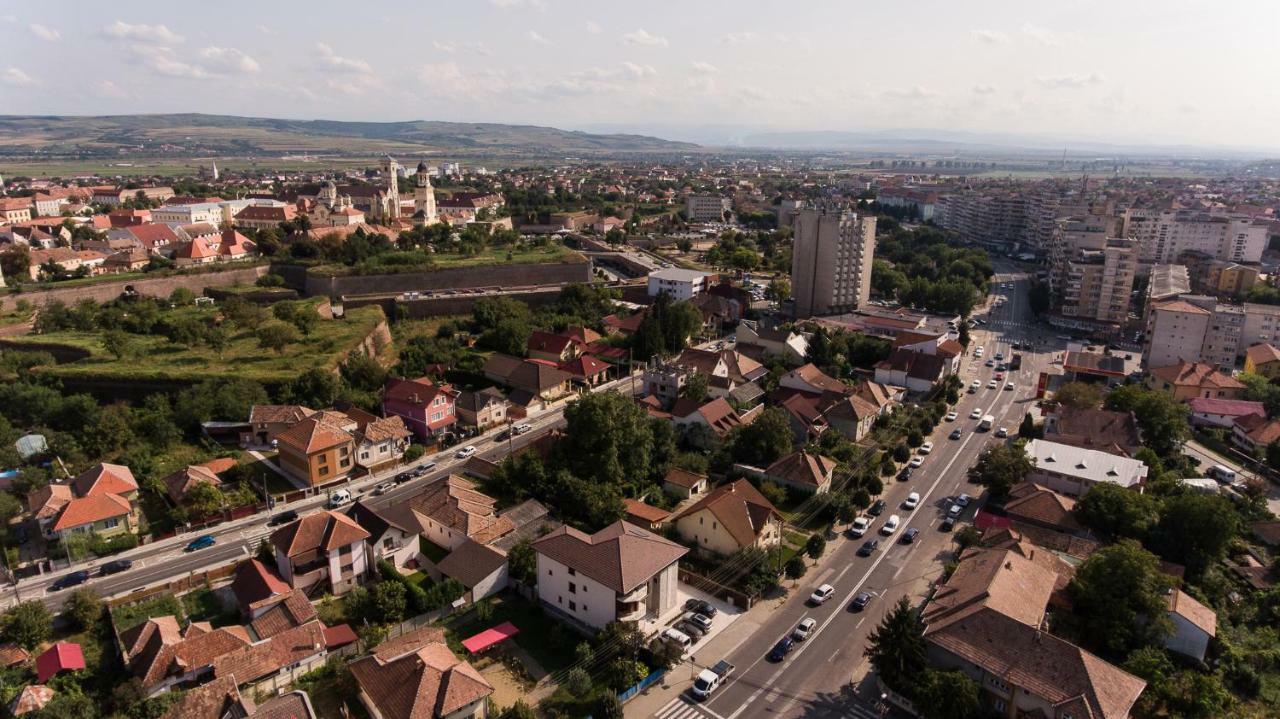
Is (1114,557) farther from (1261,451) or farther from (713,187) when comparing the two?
(713,187)

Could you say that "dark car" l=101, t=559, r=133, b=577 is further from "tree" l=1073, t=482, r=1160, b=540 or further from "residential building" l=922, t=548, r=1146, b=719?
"tree" l=1073, t=482, r=1160, b=540

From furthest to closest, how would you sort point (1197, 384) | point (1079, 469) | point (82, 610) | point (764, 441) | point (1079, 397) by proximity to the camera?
point (1197, 384)
point (1079, 397)
point (764, 441)
point (1079, 469)
point (82, 610)

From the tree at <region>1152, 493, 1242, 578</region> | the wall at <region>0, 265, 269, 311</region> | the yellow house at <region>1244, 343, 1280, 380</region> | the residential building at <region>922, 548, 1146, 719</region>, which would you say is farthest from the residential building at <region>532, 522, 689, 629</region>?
the wall at <region>0, 265, 269, 311</region>

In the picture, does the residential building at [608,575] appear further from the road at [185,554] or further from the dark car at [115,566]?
the dark car at [115,566]

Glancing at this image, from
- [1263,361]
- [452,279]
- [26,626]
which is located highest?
[452,279]

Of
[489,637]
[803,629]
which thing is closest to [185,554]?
[489,637]

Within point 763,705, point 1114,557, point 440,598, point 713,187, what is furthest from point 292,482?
point 713,187

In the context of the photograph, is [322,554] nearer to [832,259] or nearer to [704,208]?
[832,259]
